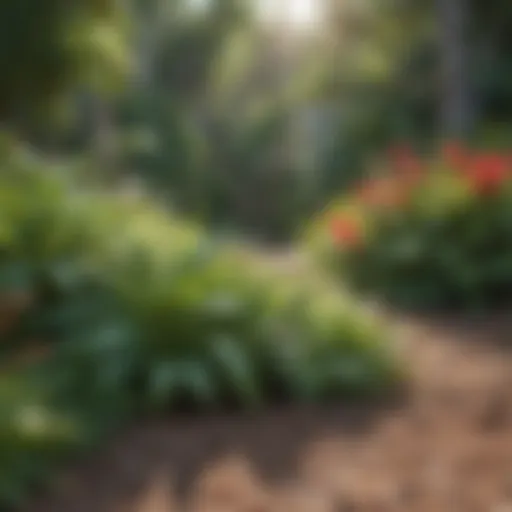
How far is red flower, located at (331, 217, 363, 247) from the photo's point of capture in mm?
8047

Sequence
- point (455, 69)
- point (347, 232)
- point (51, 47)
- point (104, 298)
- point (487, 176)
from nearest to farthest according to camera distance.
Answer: point (51, 47) → point (104, 298) → point (487, 176) → point (347, 232) → point (455, 69)

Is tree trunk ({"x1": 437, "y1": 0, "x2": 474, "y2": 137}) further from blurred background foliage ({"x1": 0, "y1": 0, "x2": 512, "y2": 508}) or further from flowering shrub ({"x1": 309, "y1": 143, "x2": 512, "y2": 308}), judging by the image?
blurred background foliage ({"x1": 0, "y1": 0, "x2": 512, "y2": 508})

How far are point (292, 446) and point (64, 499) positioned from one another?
1.05 metres

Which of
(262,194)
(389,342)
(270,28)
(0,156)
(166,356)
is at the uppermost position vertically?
(270,28)

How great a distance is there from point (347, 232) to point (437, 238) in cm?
72

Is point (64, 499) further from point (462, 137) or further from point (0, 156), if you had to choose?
point (462, 137)

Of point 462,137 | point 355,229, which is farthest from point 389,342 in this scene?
point 462,137

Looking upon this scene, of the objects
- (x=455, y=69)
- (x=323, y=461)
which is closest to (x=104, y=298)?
(x=323, y=461)

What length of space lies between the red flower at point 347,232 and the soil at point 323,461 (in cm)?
311

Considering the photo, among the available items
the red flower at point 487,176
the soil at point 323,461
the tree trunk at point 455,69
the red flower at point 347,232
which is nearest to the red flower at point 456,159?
the red flower at point 487,176

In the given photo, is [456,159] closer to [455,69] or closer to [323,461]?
[455,69]

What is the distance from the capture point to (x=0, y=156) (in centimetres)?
476

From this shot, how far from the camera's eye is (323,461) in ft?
12.9

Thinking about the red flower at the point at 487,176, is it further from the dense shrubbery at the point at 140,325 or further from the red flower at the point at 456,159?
the dense shrubbery at the point at 140,325
